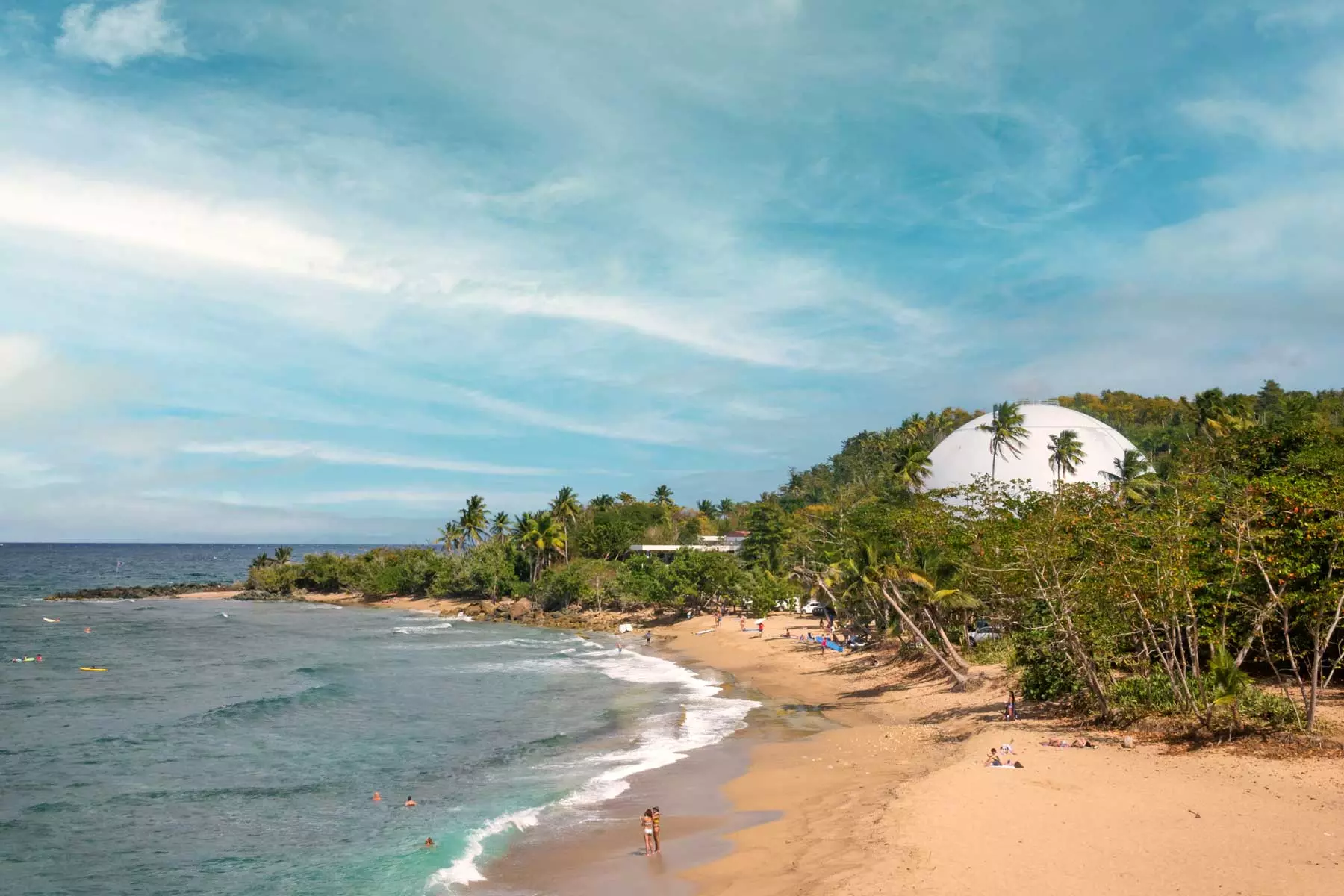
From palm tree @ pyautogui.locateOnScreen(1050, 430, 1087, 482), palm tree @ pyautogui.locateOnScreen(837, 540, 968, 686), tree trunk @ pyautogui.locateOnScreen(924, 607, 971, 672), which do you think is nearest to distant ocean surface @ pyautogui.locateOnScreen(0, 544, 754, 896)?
palm tree @ pyautogui.locateOnScreen(837, 540, 968, 686)

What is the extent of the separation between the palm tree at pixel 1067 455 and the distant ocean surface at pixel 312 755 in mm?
37506

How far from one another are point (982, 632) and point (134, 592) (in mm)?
115790

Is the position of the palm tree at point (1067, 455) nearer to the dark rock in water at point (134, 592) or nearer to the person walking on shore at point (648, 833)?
the person walking on shore at point (648, 833)

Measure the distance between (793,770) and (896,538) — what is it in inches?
592

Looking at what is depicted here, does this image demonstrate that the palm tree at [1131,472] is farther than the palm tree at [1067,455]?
No

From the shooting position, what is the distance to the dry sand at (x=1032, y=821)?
510 inches

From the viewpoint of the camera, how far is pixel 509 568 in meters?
88.8

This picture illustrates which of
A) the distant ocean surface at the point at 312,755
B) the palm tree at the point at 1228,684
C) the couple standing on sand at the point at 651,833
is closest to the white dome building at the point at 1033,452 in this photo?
the distant ocean surface at the point at 312,755

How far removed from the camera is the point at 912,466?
63.1 meters

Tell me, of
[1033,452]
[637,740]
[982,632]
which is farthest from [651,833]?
[1033,452]

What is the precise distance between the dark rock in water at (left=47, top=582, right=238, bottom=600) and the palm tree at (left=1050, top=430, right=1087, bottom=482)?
111m

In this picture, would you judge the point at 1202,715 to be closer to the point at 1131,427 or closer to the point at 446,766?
the point at 446,766

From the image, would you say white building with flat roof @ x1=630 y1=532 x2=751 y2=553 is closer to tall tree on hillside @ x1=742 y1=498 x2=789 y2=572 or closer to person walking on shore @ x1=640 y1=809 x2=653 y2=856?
tall tree on hillside @ x1=742 y1=498 x2=789 y2=572

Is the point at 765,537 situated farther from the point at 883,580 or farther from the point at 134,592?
the point at 134,592
